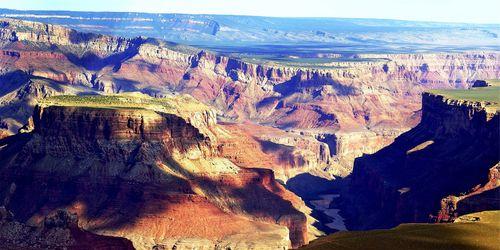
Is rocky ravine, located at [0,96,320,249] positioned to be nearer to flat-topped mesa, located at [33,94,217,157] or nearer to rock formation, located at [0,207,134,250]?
flat-topped mesa, located at [33,94,217,157]

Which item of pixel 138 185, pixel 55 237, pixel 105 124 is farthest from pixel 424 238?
pixel 105 124

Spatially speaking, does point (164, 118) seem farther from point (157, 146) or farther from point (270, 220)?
point (270, 220)

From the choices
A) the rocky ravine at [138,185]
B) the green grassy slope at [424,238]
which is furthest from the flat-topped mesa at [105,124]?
the green grassy slope at [424,238]

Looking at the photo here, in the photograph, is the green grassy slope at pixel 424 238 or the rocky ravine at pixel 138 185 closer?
the green grassy slope at pixel 424 238

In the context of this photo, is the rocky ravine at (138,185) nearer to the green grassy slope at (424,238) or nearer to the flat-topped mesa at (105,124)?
the flat-topped mesa at (105,124)

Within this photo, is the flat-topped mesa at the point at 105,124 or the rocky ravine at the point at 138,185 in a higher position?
the flat-topped mesa at the point at 105,124

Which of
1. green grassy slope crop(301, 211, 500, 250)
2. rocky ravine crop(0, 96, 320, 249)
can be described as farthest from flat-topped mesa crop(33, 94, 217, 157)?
green grassy slope crop(301, 211, 500, 250)
